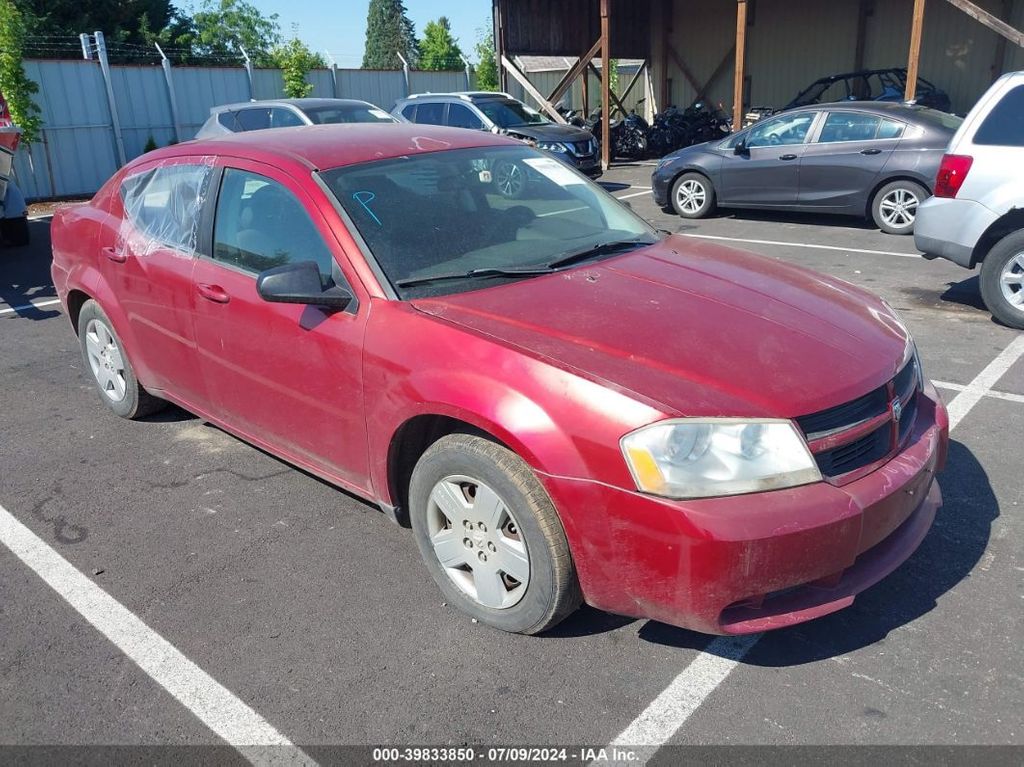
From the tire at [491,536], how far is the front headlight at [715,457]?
0.39 meters

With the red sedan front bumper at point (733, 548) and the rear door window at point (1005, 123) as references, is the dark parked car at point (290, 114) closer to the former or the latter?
the rear door window at point (1005, 123)

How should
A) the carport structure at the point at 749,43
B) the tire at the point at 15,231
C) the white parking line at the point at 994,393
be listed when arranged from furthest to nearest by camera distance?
the carport structure at the point at 749,43, the tire at the point at 15,231, the white parking line at the point at 994,393

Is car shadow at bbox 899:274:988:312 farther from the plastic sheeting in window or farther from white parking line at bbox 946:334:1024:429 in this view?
the plastic sheeting in window

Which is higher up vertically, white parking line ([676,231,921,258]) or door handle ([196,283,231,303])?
door handle ([196,283,231,303])

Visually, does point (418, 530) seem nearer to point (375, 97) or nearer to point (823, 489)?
point (823, 489)

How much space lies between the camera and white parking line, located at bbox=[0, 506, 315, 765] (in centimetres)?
264

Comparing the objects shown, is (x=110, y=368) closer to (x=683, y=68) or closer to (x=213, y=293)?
(x=213, y=293)

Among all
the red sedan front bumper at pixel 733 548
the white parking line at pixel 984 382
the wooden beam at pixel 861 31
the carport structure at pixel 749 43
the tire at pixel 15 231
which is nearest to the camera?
the red sedan front bumper at pixel 733 548

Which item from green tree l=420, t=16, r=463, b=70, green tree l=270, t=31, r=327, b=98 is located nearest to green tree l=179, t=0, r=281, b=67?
green tree l=420, t=16, r=463, b=70

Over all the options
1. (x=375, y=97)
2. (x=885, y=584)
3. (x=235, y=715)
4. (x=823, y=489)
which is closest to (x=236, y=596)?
(x=235, y=715)

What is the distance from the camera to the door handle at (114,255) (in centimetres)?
→ 457

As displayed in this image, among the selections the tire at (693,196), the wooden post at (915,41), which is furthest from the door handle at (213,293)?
the wooden post at (915,41)

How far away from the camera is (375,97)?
79.6ft

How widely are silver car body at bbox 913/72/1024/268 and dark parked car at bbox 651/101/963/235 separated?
3206mm
